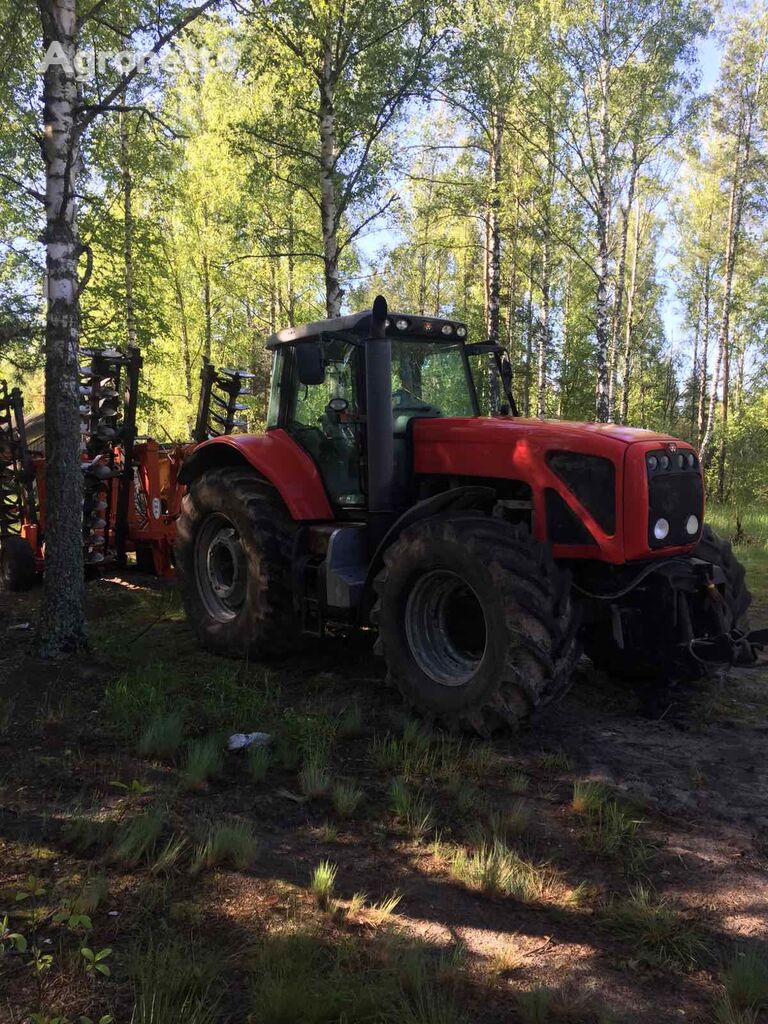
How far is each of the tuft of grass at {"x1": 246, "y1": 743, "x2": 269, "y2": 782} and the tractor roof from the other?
2.84 m

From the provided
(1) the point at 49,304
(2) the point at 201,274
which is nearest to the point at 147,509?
(1) the point at 49,304

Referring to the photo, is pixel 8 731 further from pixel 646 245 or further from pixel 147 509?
pixel 646 245

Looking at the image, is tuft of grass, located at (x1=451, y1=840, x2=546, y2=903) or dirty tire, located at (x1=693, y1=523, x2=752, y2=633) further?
dirty tire, located at (x1=693, y1=523, x2=752, y2=633)

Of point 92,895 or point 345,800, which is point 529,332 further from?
point 92,895

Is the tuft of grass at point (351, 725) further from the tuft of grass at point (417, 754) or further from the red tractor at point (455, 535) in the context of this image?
the red tractor at point (455, 535)

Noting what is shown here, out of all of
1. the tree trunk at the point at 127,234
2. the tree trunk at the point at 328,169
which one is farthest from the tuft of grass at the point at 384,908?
the tree trunk at the point at 127,234

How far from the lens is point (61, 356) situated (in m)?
5.45

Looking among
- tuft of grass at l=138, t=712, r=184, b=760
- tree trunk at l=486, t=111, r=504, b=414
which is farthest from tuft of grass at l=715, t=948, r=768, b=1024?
tree trunk at l=486, t=111, r=504, b=414

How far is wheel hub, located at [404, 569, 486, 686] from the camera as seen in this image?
14.8 feet

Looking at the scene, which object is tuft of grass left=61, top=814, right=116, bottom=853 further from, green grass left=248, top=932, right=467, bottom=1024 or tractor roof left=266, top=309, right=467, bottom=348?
tractor roof left=266, top=309, right=467, bottom=348

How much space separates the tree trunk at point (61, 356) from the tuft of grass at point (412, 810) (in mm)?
3137

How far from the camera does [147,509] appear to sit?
834cm

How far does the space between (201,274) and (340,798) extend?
2243cm

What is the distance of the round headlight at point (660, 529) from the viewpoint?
4.30m
